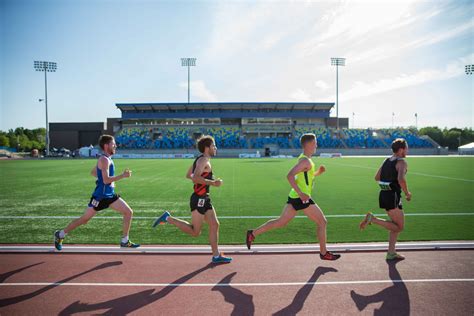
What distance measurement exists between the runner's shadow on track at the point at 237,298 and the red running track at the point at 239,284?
11 mm

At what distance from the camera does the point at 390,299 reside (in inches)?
142

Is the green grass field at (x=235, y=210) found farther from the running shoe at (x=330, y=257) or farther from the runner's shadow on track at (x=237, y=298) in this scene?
the runner's shadow on track at (x=237, y=298)

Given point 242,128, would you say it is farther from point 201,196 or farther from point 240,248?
point 201,196

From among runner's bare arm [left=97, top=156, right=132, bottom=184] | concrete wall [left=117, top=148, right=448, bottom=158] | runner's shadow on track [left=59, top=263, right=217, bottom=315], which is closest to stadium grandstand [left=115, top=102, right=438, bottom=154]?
concrete wall [left=117, top=148, right=448, bottom=158]

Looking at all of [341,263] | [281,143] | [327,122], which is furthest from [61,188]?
[327,122]

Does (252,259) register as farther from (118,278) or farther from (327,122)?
(327,122)

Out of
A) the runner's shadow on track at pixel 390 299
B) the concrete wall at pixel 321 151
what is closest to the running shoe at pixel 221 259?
the runner's shadow on track at pixel 390 299

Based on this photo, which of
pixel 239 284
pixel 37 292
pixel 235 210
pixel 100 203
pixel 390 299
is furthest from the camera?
pixel 235 210

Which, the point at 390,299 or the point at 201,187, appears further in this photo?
the point at 201,187

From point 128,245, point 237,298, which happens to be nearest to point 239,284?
point 237,298

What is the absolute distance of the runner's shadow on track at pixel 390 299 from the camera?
3355mm

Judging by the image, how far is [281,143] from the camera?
60000mm

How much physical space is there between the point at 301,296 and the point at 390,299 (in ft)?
3.56

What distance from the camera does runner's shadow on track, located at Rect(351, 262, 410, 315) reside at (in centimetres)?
336
